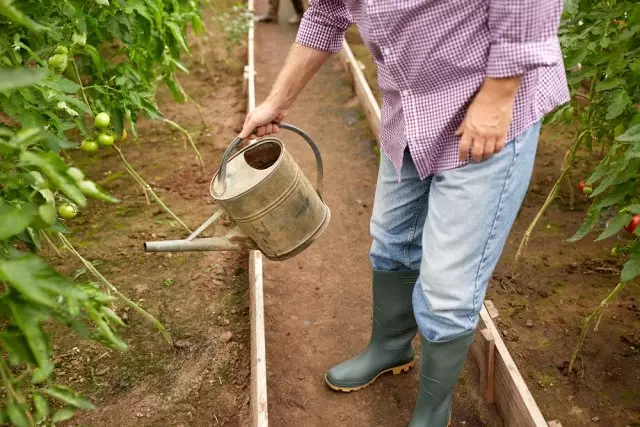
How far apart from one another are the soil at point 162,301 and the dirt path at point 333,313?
0.15 m

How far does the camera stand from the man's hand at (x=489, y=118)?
5.00 feet

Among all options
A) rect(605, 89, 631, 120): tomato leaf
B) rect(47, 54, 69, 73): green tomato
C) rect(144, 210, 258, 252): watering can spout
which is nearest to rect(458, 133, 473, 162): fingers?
rect(144, 210, 258, 252): watering can spout

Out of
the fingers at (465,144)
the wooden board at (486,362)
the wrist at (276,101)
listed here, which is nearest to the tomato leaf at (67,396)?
the fingers at (465,144)

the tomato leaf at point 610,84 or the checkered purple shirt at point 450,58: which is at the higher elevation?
the checkered purple shirt at point 450,58

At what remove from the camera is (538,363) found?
2572mm

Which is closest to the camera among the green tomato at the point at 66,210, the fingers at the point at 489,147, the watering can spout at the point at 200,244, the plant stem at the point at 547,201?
the fingers at the point at 489,147

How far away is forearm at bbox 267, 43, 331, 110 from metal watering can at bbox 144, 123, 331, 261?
91mm

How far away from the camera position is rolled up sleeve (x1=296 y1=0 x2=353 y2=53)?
198 cm

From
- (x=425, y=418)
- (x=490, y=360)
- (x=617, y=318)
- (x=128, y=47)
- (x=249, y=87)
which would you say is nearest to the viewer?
(x=425, y=418)

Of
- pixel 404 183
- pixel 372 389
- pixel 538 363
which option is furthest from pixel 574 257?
pixel 404 183

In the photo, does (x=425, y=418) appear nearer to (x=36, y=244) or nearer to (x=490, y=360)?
(x=490, y=360)

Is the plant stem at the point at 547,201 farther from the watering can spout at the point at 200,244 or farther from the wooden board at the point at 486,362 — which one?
the watering can spout at the point at 200,244

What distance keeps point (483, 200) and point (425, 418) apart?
0.82 metres

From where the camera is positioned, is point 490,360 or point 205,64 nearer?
point 490,360
